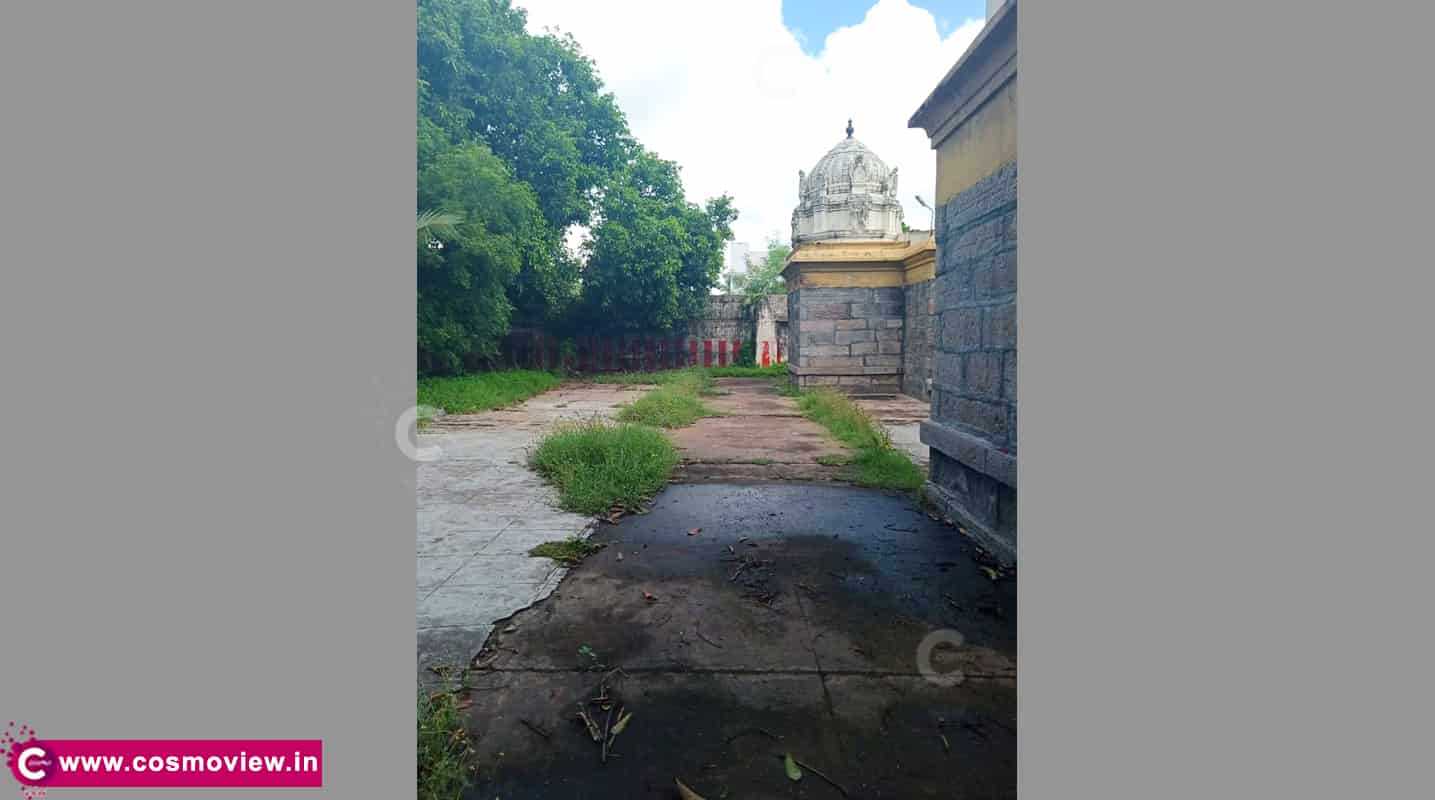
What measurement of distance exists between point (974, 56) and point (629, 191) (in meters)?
12.3

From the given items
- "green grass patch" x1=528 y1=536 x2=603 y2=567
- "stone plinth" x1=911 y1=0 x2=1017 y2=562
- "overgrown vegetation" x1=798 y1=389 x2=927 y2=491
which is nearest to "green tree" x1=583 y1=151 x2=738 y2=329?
"overgrown vegetation" x1=798 y1=389 x2=927 y2=491

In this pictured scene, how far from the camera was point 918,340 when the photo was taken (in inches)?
434

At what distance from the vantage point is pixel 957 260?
389 cm

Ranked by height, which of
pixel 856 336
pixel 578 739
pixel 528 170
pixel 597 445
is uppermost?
pixel 528 170

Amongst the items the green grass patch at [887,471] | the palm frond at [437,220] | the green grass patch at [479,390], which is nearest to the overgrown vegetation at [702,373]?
the green grass patch at [479,390]

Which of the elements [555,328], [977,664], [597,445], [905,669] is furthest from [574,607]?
[555,328]

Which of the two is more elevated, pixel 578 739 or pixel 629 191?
pixel 629 191

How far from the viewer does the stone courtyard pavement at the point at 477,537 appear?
8.43ft

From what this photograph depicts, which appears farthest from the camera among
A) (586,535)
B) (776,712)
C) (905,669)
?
(586,535)

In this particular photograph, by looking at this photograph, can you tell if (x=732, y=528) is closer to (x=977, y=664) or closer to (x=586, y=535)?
(x=586, y=535)

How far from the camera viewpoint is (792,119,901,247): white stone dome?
506 inches

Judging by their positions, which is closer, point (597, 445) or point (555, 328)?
point (597, 445)

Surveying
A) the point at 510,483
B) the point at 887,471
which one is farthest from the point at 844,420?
the point at 510,483

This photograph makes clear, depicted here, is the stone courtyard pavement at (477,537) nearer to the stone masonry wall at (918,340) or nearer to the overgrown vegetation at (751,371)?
the stone masonry wall at (918,340)
